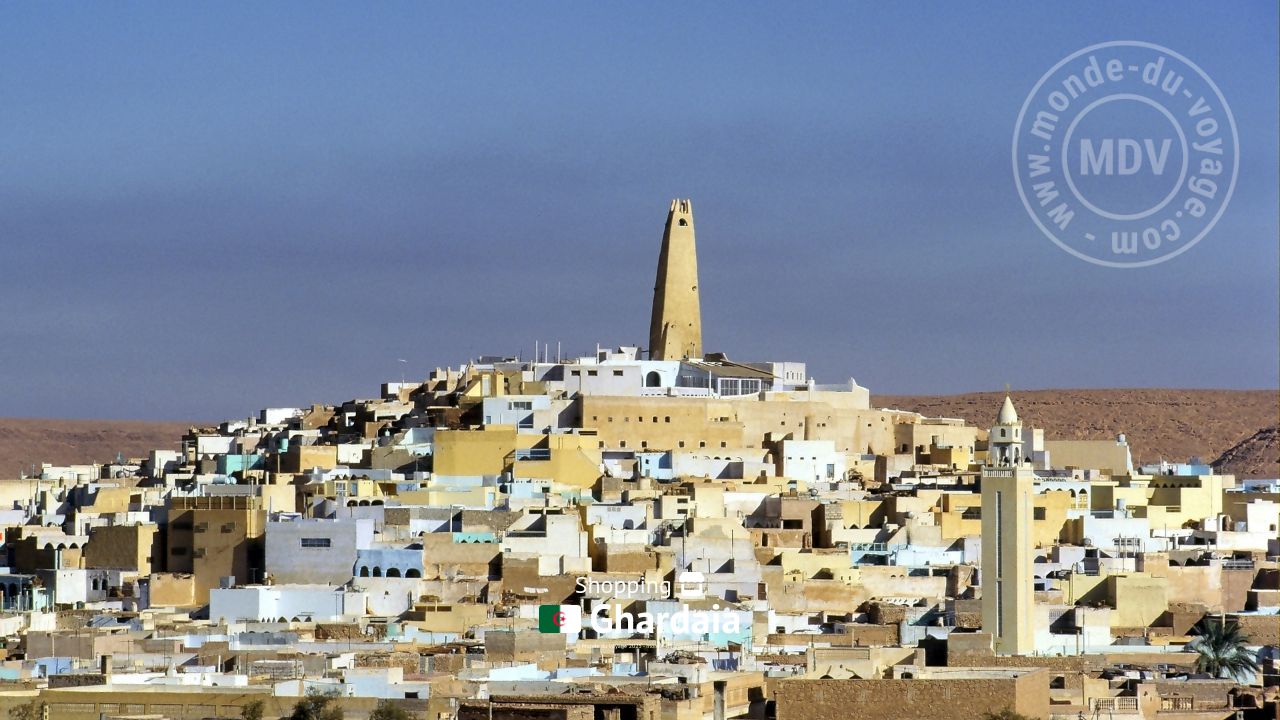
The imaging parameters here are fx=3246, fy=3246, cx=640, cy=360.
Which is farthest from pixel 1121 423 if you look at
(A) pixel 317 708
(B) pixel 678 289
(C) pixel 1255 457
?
(A) pixel 317 708

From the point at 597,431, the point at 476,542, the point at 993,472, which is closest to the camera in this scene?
the point at 993,472

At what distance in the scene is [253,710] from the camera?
35.3m

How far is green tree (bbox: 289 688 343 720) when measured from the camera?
35.0 m

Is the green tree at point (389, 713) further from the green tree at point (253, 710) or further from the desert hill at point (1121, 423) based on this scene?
the desert hill at point (1121, 423)

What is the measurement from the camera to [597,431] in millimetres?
62781

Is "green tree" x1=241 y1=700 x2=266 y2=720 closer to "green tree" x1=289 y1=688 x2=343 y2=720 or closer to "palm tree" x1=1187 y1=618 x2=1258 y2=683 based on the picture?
"green tree" x1=289 y1=688 x2=343 y2=720

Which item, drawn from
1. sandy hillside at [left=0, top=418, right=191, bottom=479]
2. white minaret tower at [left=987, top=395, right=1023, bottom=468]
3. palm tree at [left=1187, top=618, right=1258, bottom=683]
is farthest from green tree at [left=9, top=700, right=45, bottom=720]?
sandy hillside at [left=0, top=418, right=191, bottom=479]

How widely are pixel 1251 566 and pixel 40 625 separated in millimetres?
19938

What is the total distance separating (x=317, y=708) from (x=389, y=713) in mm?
853

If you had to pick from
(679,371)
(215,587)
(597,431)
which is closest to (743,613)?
(215,587)

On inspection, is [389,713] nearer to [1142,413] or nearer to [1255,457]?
[1255,457]

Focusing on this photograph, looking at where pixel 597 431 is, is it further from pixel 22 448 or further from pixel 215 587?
pixel 22 448

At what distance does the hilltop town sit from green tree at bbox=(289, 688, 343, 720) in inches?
2.7

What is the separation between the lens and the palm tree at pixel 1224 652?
141 ft
